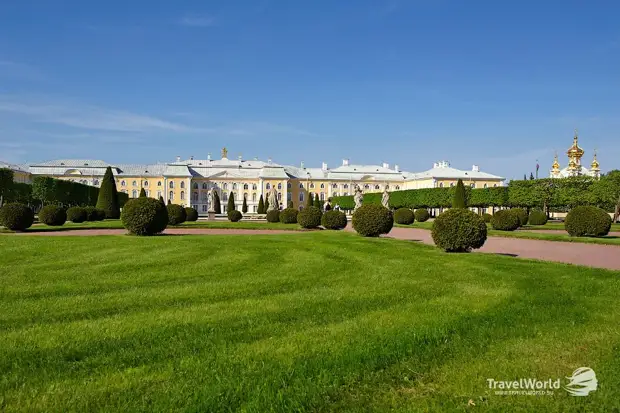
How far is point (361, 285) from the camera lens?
324 inches

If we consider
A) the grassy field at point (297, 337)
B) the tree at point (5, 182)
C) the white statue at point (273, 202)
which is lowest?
the grassy field at point (297, 337)

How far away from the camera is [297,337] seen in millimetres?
5000

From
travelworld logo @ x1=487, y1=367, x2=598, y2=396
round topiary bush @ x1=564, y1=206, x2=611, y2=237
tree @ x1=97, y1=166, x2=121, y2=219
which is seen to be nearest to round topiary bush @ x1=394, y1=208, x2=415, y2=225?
round topiary bush @ x1=564, y1=206, x2=611, y2=237

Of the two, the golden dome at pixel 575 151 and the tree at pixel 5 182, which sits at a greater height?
the golden dome at pixel 575 151

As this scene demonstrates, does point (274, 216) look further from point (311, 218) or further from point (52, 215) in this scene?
point (52, 215)

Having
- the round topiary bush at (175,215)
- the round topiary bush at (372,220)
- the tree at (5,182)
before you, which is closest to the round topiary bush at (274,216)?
A: the round topiary bush at (175,215)

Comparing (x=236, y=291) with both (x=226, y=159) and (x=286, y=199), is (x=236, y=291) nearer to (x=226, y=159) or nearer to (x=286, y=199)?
(x=286, y=199)

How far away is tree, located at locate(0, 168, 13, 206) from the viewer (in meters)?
46.4

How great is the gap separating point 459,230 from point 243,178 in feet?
289

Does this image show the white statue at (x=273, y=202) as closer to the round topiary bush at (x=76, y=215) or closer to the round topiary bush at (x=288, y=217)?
the round topiary bush at (x=288, y=217)

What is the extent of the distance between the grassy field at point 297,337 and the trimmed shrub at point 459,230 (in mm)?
3450

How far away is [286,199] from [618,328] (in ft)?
313

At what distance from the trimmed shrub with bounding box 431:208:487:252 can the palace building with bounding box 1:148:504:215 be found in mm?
78359

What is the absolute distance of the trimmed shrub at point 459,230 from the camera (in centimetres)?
1323
